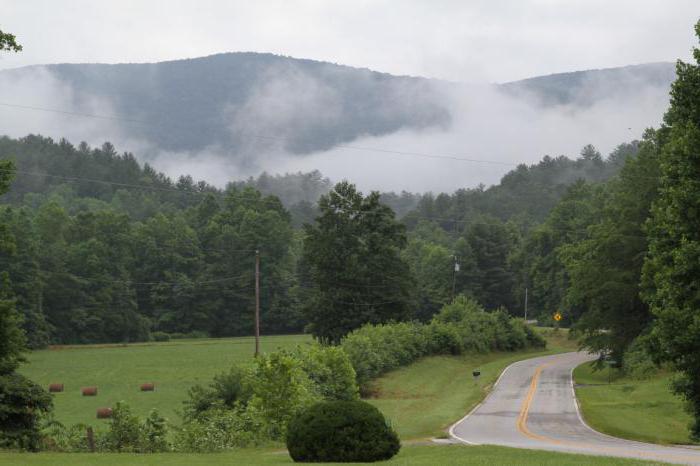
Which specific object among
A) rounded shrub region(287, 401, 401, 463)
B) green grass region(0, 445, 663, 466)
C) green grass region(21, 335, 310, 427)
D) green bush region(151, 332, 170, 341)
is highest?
rounded shrub region(287, 401, 401, 463)

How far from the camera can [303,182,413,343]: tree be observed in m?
77.3

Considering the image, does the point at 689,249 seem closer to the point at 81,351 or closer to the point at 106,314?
the point at 81,351

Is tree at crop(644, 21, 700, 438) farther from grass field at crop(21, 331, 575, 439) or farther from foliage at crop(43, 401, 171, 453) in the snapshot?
foliage at crop(43, 401, 171, 453)

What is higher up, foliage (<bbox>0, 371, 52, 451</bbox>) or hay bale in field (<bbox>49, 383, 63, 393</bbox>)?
foliage (<bbox>0, 371, 52, 451</bbox>)

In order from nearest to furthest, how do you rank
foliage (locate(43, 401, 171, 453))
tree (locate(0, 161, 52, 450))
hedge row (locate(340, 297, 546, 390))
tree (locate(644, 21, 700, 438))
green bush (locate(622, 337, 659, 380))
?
tree (locate(0, 161, 52, 450))
foliage (locate(43, 401, 171, 453))
tree (locate(644, 21, 700, 438))
green bush (locate(622, 337, 659, 380))
hedge row (locate(340, 297, 546, 390))

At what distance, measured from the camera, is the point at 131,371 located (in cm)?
7231

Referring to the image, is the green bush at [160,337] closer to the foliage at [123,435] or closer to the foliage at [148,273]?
the foliage at [148,273]

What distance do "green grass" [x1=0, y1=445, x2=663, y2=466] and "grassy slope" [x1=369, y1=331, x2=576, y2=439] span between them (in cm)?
988

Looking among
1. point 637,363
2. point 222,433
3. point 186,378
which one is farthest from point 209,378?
point 222,433

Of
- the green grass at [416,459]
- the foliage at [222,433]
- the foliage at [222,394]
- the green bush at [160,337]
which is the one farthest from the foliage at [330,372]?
the green bush at [160,337]

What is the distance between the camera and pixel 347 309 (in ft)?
254

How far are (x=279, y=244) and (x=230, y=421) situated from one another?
10699cm

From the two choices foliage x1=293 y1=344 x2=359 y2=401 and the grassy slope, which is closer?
the grassy slope

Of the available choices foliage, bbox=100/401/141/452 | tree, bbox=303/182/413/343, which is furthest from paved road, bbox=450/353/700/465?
tree, bbox=303/182/413/343
